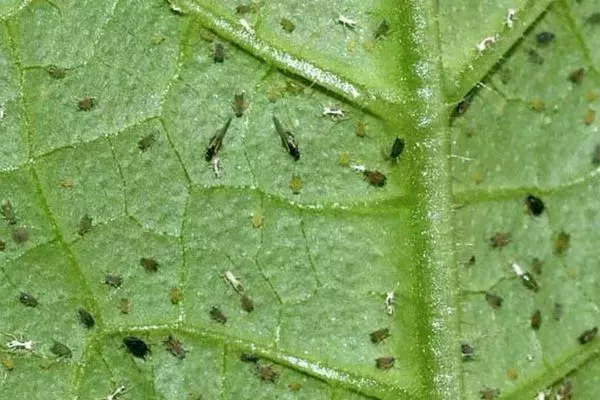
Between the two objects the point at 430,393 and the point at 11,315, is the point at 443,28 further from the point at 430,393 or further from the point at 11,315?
the point at 11,315

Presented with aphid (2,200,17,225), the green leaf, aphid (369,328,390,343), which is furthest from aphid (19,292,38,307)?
aphid (369,328,390,343)

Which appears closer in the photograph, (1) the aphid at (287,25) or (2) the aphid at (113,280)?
(1) the aphid at (287,25)

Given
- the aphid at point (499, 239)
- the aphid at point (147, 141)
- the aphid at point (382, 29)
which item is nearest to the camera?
the aphid at point (382, 29)

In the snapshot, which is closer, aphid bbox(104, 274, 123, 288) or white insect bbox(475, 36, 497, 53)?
white insect bbox(475, 36, 497, 53)

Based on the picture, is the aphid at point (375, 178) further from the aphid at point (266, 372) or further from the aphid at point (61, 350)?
the aphid at point (61, 350)

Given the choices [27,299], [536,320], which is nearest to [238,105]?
[27,299]

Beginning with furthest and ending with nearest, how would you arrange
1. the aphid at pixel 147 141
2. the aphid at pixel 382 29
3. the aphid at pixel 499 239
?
the aphid at pixel 499 239, the aphid at pixel 147 141, the aphid at pixel 382 29

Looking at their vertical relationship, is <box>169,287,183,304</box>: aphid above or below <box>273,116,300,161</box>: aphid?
below

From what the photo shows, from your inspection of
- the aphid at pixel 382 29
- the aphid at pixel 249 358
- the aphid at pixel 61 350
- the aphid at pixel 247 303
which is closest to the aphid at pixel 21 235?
the aphid at pixel 61 350

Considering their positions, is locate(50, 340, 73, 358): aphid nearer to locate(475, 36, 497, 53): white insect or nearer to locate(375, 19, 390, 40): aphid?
locate(375, 19, 390, 40): aphid
